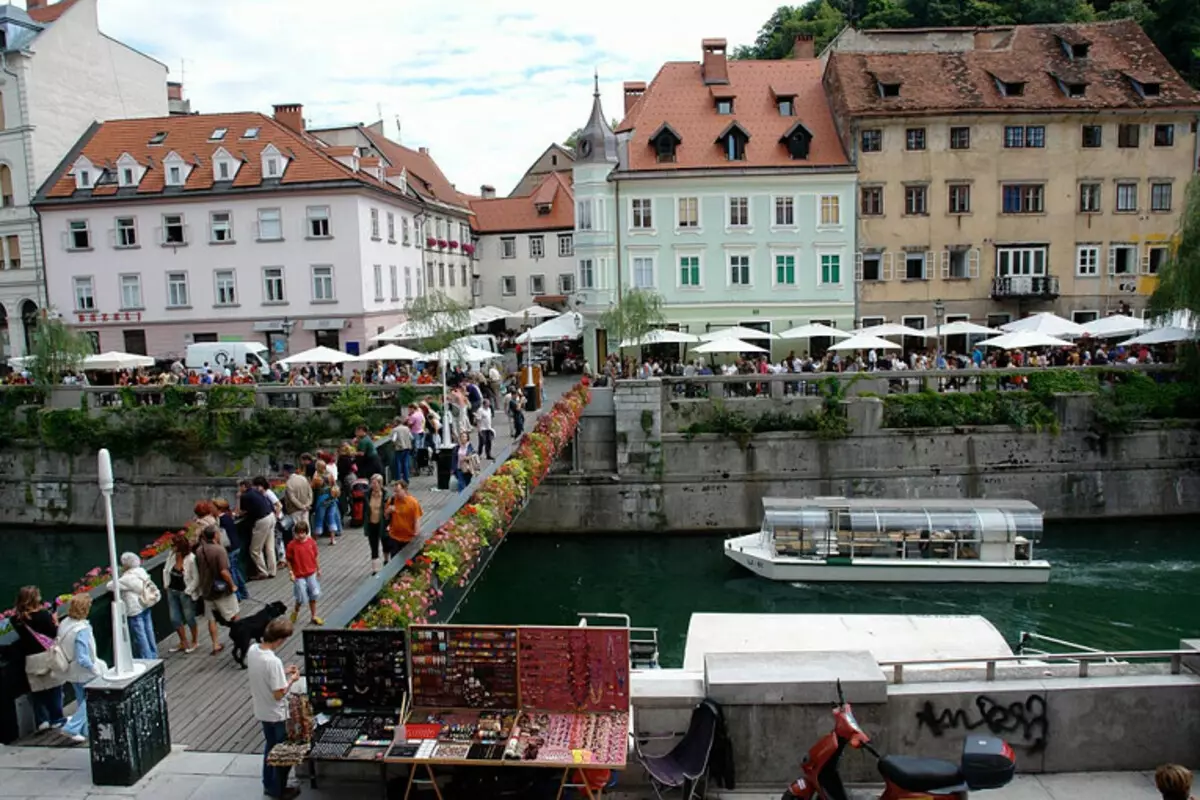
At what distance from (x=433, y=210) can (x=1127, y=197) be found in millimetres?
34467

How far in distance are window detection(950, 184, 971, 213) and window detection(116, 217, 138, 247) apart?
1422 inches

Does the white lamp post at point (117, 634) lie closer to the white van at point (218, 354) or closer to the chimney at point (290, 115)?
the white van at point (218, 354)

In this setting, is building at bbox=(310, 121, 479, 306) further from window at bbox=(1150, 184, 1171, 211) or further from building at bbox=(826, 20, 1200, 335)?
window at bbox=(1150, 184, 1171, 211)

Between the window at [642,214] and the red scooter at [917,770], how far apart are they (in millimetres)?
35225

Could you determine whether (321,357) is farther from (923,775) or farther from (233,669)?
(923,775)

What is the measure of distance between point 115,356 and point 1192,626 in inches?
1388

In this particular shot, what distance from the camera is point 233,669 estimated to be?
39.6ft

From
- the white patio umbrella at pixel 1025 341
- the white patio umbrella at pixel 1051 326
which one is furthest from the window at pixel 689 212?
the white patio umbrella at pixel 1025 341

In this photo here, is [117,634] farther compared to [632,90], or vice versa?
[632,90]

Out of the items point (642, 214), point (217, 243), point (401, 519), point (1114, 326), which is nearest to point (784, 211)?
point (642, 214)

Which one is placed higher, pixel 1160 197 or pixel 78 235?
pixel 78 235

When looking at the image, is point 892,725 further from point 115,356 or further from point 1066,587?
point 115,356

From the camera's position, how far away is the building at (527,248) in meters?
63.4

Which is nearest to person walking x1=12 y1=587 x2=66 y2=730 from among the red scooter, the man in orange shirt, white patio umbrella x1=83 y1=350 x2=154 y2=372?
the man in orange shirt
